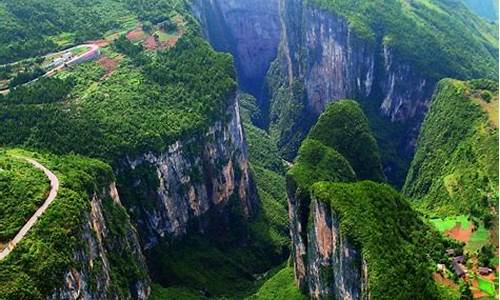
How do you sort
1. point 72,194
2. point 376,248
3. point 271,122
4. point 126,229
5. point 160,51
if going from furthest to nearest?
1. point 271,122
2. point 160,51
3. point 126,229
4. point 72,194
5. point 376,248

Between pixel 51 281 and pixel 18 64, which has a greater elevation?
pixel 51 281

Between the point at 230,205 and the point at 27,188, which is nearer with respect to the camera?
the point at 27,188

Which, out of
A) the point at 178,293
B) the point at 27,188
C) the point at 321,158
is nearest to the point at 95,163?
the point at 27,188

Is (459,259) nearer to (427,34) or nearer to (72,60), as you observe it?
(72,60)

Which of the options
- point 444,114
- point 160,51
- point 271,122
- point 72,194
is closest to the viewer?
point 72,194

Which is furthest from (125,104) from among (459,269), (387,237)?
(459,269)

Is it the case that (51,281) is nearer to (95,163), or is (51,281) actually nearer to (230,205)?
(95,163)

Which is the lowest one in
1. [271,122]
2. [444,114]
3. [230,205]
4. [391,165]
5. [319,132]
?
[271,122]
